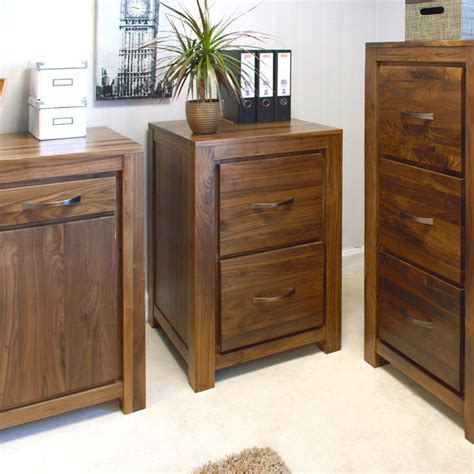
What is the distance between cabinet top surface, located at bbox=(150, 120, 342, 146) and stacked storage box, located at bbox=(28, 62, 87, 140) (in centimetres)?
31

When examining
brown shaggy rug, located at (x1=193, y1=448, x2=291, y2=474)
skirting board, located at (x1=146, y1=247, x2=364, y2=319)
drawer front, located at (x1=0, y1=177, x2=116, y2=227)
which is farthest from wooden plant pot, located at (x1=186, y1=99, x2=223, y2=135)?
skirting board, located at (x1=146, y1=247, x2=364, y2=319)

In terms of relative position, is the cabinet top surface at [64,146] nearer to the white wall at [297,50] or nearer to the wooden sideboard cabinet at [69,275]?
the wooden sideboard cabinet at [69,275]

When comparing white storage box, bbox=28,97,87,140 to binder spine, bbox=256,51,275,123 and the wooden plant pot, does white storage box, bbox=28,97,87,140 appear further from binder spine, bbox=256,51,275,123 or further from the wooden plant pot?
binder spine, bbox=256,51,275,123

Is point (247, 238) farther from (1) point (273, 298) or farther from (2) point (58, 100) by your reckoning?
(2) point (58, 100)

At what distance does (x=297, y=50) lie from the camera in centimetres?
266

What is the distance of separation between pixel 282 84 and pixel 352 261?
46.0 inches

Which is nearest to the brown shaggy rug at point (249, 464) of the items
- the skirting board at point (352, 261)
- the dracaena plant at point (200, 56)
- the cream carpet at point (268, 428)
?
the cream carpet at point (268, 428)

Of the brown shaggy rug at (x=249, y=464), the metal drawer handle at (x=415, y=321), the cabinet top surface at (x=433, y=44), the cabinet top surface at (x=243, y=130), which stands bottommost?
the brown shaggy rug at (x=249, y=464)

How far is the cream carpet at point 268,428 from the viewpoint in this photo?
1.69 meters

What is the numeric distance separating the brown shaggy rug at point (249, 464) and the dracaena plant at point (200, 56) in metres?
1.10

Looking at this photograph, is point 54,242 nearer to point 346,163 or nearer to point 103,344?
point 103,344

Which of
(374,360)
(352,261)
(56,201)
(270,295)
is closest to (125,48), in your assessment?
(56,201)

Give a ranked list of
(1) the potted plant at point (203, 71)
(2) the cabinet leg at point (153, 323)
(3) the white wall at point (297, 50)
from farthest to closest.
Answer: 1. (2) the cabinet leg at point (153, 323)
2. (3) the white wall at point (297, 50)
3. (1) the potted plant at point (203, 71)

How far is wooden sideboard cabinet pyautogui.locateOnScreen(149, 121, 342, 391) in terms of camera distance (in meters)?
1.97
